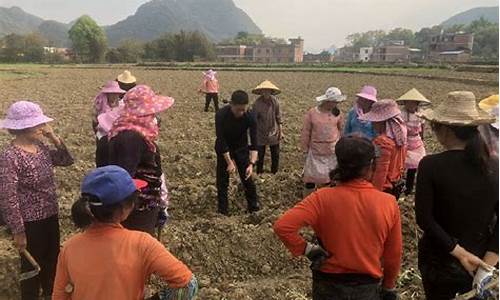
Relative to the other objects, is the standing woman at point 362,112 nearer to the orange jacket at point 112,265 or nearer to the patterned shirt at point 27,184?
the patterned shirt at point 27,184

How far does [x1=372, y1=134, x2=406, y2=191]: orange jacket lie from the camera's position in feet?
12.5

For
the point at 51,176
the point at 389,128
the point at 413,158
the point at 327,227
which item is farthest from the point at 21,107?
the point at 413,158

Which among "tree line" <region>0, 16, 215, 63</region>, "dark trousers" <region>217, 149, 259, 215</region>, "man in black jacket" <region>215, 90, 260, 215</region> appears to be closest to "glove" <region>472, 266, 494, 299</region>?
"man in black jacket" <region>215, 90, 260, 215</region>

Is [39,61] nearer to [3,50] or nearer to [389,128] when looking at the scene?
[3,50]

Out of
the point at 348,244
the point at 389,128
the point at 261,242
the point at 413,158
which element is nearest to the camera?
the point at 348,244

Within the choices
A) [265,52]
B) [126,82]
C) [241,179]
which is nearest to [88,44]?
[265,52]

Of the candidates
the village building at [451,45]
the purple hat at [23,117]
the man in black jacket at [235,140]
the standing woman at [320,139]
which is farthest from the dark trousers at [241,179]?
the village building at [451,45]

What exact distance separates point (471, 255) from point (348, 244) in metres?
0.68

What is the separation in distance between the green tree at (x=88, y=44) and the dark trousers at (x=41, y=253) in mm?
85798

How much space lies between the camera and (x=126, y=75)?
22.5 ft

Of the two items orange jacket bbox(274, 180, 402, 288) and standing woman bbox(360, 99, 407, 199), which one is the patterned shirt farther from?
standing woman bbox(360, 99, 407, 199)

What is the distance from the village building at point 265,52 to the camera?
111 metres

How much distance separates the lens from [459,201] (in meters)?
2.44

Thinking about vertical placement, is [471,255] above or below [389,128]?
below
